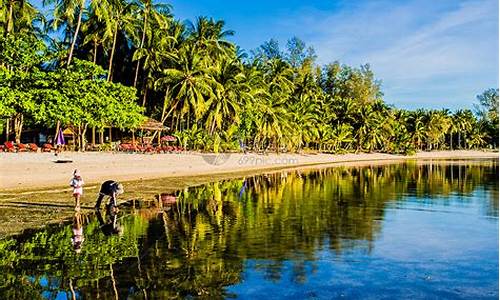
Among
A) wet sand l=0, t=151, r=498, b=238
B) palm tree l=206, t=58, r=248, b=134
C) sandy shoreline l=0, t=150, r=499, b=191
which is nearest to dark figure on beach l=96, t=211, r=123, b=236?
wet sand l=0, t=151, r=498, b=238

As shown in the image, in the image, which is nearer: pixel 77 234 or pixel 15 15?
pixel 77 234

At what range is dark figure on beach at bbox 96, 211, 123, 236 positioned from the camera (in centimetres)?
1307

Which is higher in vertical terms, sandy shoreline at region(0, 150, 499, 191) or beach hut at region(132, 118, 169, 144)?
beach hut at region(132, 118, 169, 144)

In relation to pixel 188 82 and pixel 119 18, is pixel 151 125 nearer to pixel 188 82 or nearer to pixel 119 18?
pixel 188 82

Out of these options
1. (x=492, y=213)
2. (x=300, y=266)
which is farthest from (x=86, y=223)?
(x=492, y=213)

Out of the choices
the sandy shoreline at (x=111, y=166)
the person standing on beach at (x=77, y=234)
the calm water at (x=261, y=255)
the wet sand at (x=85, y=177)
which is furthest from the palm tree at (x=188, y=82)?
the person standing on beach at (x=77, y=234)

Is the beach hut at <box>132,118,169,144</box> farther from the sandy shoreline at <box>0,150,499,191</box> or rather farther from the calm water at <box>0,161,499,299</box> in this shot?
the calm water at <box>0,161,499,299</box>

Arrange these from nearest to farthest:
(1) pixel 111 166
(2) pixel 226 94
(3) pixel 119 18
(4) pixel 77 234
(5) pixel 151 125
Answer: (4) pixel 77 234, (1) pixel 111 166, (3) pixel 119 18, (5) pixel 151 125, (2) pixel 226 94

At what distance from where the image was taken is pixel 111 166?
1238 inches

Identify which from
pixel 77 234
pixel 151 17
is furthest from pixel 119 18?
pixel 77 234

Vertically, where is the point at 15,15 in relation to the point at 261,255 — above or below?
above

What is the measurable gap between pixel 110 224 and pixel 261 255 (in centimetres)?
538

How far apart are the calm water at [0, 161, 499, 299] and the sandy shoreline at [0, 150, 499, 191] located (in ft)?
32.2

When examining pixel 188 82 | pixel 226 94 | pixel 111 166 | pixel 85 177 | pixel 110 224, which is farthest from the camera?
pixel 226 94
